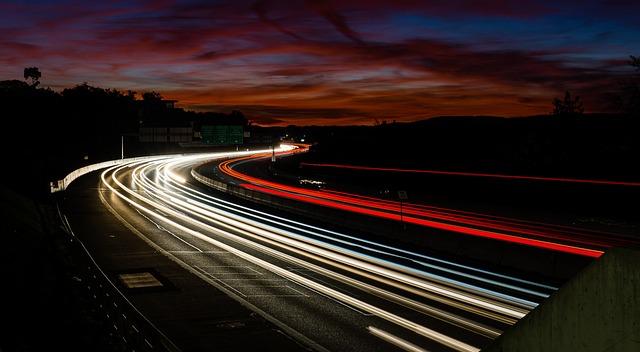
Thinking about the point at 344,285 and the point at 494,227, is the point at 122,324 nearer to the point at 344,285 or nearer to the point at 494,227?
the point at 344,285

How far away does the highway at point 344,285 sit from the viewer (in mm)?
12711

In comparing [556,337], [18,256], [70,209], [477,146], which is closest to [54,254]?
[18,256]

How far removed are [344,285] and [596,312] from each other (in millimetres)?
12884

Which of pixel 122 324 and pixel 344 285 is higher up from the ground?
pixel 122 324

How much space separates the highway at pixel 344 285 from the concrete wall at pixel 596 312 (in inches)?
265

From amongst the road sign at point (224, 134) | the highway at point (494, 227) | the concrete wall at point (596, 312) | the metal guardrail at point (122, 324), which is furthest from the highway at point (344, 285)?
the road sign at point (224, 134)

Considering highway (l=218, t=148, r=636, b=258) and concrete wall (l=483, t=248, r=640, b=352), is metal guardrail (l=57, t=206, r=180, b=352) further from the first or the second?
highway (l=218, t=148, r=636, b=258)

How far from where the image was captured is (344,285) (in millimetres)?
17250

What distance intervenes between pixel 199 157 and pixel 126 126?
184ft

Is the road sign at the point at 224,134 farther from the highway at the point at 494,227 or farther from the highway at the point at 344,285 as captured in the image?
Result: the highway at the point at 344,285

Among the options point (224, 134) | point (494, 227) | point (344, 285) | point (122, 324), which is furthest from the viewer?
point (224, 134)

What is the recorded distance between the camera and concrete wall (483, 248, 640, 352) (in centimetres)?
436

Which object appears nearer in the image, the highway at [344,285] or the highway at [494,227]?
the highway at [344,285]

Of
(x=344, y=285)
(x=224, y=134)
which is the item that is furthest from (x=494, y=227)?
(x=224, y=134)
